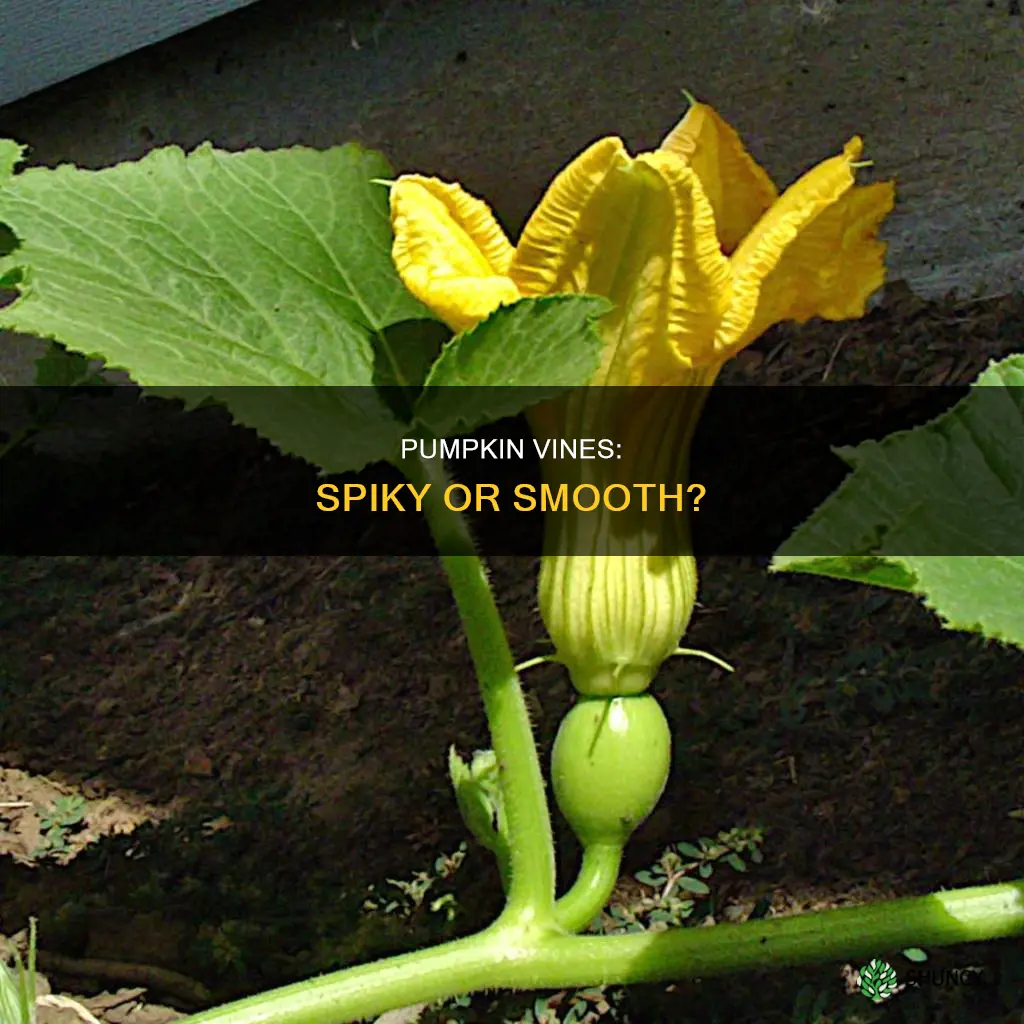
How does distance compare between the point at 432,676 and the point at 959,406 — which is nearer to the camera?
the point at 959,406

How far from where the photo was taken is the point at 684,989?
4.35 feet

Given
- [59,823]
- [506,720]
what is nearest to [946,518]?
[506,720]

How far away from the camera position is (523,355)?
1.09 metres

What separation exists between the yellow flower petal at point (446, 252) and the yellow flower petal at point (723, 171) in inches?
7.5

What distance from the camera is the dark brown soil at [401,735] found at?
4.62 ft

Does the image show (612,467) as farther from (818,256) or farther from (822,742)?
(822,742)

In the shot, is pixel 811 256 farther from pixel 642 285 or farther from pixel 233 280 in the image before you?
pixel 233 280

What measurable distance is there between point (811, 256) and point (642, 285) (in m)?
0.17

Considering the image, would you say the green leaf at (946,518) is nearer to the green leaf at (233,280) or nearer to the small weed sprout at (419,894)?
the green leaf at (233,280)

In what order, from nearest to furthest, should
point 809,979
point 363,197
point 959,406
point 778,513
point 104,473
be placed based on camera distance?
point 959,406, point 809,979, point 363,197, point 778,513, point 104,473

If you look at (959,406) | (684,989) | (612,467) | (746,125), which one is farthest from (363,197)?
(684,989)

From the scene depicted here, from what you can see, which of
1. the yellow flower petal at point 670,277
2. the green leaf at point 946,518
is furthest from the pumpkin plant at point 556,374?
the green leaf at point 946,518

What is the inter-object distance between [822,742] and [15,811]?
3.40ft

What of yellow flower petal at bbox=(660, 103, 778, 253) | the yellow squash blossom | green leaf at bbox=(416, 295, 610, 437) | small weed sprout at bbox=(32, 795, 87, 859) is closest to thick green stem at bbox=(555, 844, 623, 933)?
the yellow squash blossom
